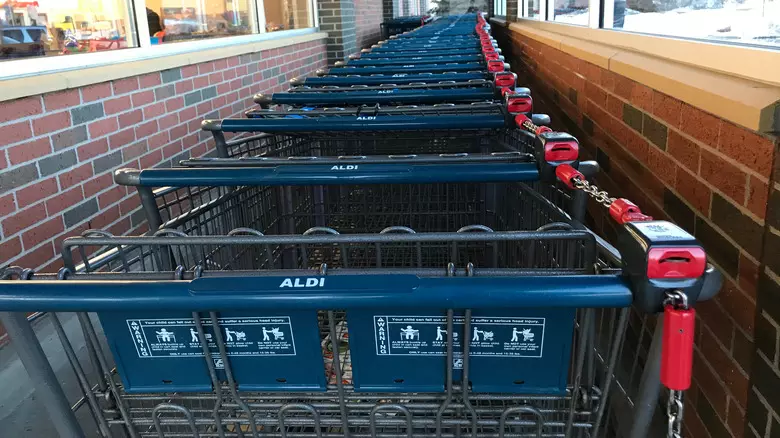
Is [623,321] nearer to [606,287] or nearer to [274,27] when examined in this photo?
[606,287]

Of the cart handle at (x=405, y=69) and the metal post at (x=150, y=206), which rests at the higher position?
the cart handle at (x=405, y=69)

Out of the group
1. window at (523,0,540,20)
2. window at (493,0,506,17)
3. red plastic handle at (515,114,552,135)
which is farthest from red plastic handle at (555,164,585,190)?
window at (493,0,506,17)

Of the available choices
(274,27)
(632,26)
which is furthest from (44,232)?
(274,27)

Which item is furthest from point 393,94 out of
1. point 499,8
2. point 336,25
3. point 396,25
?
point 499,8

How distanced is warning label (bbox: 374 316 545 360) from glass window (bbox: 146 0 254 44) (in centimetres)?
351

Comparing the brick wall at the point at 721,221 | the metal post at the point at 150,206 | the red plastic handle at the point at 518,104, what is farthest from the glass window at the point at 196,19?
the brick wall at the point at 721,221

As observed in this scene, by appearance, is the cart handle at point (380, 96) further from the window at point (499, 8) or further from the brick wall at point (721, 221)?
the window at point (499, 8)

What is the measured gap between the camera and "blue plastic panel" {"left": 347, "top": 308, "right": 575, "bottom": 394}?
1200 mm

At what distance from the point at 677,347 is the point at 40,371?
1.18 m

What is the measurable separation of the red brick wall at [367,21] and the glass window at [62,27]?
23.0ft

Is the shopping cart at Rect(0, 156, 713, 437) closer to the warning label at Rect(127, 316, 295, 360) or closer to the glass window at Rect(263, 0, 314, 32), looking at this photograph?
the warning label at Rect(127, 316, 295, 360)

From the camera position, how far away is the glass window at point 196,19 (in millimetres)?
4297

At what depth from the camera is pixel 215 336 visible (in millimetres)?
1220

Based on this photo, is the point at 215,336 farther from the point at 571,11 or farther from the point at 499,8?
the point at 499,8
